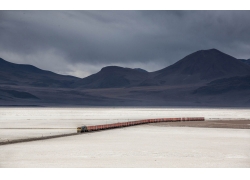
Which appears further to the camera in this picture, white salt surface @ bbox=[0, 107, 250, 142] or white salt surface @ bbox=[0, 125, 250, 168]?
white salt surface @ bbox=[0, 107, 250, 142]

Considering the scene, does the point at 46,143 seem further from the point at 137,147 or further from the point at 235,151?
the point at 235,151

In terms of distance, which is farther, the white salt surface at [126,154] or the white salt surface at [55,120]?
the white salt surface at [55,120]

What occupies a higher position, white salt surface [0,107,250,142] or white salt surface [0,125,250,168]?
white salt surface [0,107,250,142]

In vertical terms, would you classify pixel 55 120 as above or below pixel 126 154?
above

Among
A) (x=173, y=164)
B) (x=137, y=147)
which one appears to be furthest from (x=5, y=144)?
(x=173, y=164)

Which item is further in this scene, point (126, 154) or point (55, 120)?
point (55, 120)

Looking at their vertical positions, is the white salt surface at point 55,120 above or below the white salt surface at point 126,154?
above
